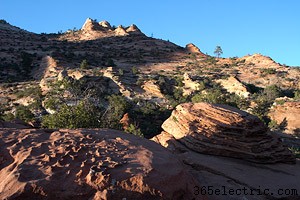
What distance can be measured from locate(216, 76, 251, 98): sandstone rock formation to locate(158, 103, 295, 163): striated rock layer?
112 feet

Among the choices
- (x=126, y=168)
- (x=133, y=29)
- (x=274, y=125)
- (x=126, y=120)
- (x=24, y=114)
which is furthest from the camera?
(x=133, y=29)

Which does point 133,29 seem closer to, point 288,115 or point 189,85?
point 189,85

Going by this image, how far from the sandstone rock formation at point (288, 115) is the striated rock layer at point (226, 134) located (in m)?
23.2

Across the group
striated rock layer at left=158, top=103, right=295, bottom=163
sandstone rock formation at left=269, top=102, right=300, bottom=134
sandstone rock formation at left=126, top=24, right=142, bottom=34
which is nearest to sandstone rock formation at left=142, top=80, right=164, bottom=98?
sandstone rock formation at left=269, top=102, right=300, bottom=134

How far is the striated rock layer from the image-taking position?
13.2m

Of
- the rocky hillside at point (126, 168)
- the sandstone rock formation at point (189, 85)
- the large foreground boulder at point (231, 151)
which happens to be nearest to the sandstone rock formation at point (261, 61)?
the sandstone rock formation at point (189, 85)

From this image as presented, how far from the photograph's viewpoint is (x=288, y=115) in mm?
37469

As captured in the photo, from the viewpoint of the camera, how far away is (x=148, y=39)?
301 feet

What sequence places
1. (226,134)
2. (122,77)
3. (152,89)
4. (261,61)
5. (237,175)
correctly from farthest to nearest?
(261,61), (122,77), (152,89), (226,134), (237,175)

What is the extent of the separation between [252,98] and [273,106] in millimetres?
5187

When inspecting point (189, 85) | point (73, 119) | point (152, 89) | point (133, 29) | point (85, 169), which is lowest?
point (73, 119)

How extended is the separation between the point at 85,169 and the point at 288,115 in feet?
114

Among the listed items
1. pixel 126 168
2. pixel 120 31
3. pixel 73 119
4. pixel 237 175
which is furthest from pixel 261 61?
pixel 126 168

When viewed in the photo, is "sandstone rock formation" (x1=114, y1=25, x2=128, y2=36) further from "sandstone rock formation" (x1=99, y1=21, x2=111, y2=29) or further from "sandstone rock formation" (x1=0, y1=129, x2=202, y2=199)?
"sandstone rock formation" (x1=0, y1=129, x2=202, y2=199)
